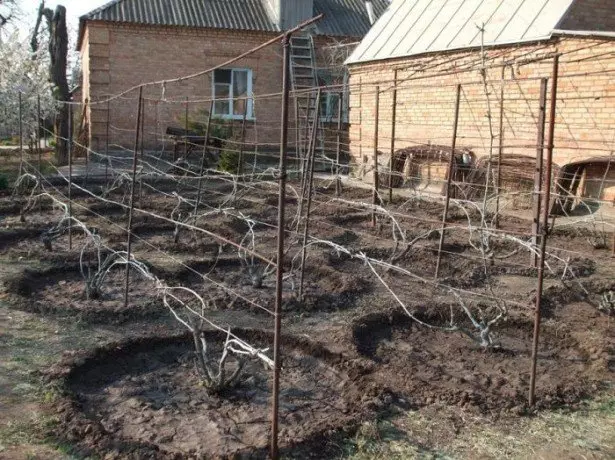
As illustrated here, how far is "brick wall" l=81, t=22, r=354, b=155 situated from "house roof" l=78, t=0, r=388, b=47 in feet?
0.73

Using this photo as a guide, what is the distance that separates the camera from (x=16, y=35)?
87.2ft

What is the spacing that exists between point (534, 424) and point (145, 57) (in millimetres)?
16108

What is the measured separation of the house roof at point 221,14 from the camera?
17.3m

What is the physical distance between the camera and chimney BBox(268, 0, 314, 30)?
18547 mm

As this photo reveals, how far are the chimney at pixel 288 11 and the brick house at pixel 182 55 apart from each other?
0.09 feet

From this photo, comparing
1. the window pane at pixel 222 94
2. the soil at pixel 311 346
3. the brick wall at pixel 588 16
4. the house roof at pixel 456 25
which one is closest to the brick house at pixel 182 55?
the window pane at pixel 222 94

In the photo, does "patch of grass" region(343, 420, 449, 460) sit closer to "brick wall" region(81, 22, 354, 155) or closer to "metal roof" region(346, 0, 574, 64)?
"metal roof" region(346, 0, 574, 64)

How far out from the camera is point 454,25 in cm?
1236

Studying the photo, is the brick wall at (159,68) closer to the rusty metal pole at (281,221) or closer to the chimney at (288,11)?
the chimney at (288,11)

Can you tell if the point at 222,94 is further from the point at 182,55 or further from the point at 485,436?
the point at 485,436

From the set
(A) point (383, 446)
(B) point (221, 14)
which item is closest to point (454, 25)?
(B) point (221, 14)

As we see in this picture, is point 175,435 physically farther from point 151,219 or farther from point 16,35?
point 16,35

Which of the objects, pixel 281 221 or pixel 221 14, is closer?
pixel 281 221

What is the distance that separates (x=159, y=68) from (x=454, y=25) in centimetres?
853
